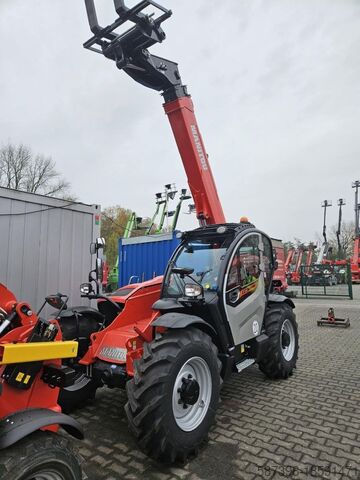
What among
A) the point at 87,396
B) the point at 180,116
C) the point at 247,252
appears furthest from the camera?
the point at 180,116

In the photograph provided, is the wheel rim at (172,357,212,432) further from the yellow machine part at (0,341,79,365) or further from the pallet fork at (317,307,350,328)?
the pallet fork at (317,307,350,328)

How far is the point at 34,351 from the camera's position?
213 cm

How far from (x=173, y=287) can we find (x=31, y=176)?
35.2 m

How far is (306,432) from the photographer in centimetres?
352

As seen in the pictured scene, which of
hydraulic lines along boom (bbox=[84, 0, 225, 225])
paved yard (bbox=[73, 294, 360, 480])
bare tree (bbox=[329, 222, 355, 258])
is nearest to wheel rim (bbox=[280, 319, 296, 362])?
paved yard (bbox=[73, 294, 360, 480])

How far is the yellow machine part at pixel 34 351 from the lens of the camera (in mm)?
2010

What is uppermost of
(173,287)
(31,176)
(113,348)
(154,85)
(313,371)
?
(31,176)

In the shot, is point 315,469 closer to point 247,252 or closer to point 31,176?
point 247,252

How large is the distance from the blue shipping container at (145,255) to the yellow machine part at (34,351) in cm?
592

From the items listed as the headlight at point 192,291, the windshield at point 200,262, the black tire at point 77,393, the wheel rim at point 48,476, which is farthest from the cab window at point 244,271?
the wheel rim at point 48,476

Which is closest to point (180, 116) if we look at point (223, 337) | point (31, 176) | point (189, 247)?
point (189, 247)

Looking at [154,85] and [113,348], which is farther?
[154,85]

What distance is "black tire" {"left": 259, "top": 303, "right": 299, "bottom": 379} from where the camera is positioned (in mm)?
4867

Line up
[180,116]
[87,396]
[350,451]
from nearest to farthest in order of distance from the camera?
1. [350,451]
2. [87,396]
3. [180,116]
